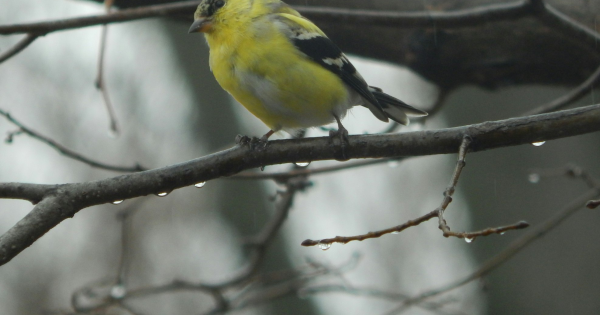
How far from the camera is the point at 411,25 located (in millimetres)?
3250

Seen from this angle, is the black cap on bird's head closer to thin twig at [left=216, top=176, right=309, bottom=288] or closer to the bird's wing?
the bird's wing

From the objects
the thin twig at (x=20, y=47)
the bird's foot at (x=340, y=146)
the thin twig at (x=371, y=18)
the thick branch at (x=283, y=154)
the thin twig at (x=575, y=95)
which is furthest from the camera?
the thin twig at (x=575, y=95)

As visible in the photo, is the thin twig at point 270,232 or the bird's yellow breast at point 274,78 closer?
the bird's yellow breast at point 274,78

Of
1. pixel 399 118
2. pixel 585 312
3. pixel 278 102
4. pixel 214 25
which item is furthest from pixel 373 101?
pixel 585 312

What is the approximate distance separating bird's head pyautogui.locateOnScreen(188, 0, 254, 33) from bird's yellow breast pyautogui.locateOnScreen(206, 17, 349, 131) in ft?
0.72

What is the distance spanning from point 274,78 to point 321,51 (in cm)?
43

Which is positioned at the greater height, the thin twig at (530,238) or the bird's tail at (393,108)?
the bird's tail at (393,108)

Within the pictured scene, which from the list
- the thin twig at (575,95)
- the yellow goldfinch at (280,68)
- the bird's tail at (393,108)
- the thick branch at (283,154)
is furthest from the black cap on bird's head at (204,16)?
the thin twig at (575,95)

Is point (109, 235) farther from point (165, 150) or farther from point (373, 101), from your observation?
point (373, 101)

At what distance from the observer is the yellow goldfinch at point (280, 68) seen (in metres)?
3.20

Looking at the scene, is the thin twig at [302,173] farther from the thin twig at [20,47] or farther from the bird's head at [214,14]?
the thin twig at [20,47]

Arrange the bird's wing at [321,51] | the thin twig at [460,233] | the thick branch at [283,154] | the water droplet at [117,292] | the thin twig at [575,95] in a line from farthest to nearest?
the water droplet at [117,292] → the bird's wing at [321,51] → the thin twig at [575,95] → the thick branch at [283,154] → the thin twig at [460,233]

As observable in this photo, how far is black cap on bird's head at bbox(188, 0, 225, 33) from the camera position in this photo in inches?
145

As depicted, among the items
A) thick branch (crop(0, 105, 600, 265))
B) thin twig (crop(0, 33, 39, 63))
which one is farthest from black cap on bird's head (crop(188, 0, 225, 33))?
thick branch (crop(0, 105, 600, 265))
